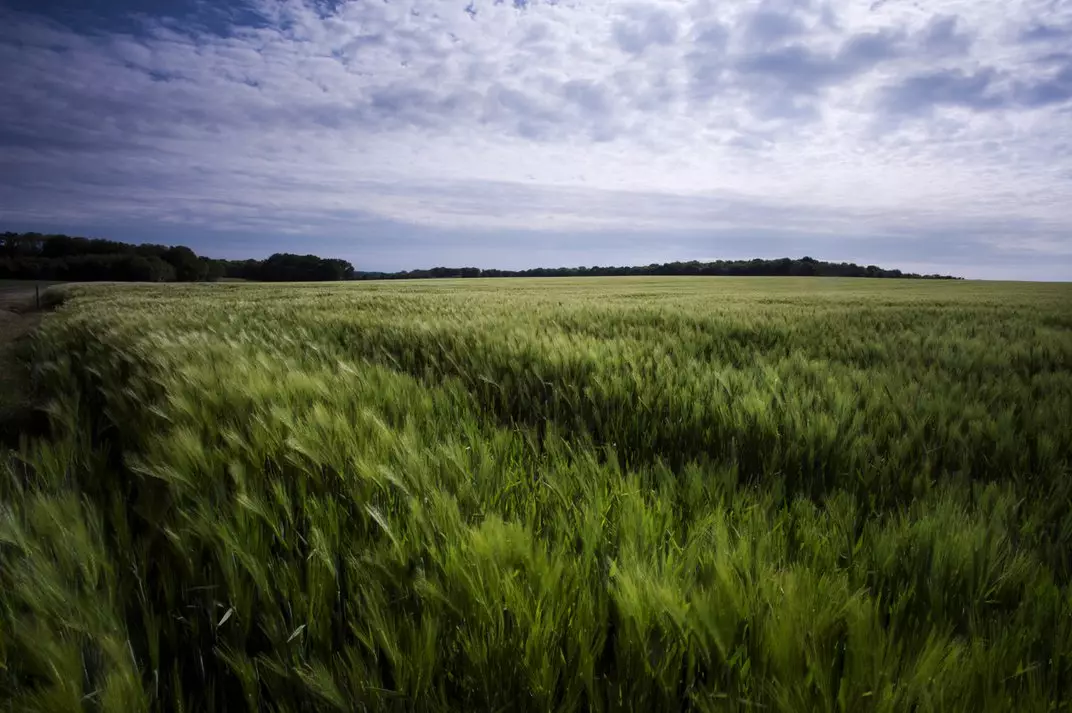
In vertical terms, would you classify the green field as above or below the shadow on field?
above

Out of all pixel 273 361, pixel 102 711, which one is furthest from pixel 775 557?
pixel 273 361

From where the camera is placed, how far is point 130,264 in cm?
6125

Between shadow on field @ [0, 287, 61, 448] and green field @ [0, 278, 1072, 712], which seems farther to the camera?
shadow on field @ [0, 287, 61, 448]

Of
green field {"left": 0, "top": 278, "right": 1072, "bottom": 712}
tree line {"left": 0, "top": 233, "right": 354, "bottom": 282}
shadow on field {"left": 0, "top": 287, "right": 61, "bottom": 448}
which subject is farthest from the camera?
tree line {"left": 0, "top": 233, "right": 354, "bottom": 282}

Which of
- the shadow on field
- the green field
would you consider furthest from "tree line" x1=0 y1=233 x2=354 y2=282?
the green field

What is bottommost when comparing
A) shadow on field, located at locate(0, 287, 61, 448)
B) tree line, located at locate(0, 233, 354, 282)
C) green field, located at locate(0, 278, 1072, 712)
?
shadow on field, located at locate(0, 287, 61, 448)

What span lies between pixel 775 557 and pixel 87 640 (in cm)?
115

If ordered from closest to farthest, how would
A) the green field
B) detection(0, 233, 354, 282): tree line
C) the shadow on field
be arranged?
the green field < the shadow on field < detection(0, 233, 354, 282): tree line

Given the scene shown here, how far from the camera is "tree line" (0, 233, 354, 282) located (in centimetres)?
6150

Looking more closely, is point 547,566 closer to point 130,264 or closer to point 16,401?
point 16,401

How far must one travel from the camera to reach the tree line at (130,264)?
61500 millimetres

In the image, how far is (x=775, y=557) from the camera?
905mm

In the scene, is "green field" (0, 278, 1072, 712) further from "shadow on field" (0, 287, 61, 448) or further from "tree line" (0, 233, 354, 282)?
"tree line" (0, 233, 354, 282)

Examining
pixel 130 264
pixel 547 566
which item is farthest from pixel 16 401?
pixel 130 264
